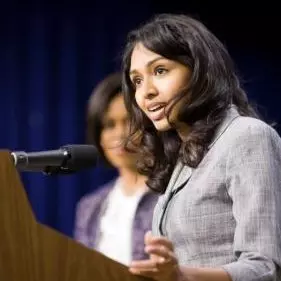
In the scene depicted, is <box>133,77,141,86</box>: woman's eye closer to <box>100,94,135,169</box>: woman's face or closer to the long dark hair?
the long dark hair

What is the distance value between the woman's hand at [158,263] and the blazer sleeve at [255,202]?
0.13 meters

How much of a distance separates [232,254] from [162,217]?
0.16 meters

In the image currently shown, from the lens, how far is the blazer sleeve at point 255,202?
1157 millimetres

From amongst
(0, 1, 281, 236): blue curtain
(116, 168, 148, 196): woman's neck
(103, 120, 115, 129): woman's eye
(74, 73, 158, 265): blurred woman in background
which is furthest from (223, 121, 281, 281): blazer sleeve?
(0, 1, 281, 236): blue curtain

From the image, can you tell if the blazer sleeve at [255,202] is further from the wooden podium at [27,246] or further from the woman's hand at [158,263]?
the wooden podium at [27,246]

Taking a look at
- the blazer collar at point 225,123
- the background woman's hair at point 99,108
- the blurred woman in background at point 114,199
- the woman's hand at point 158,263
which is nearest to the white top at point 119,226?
the blurred woman in background at point 114,199

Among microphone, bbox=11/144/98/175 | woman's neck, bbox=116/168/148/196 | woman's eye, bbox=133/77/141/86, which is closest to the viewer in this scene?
microphone, bbox=11/144/98/175

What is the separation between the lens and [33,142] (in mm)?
3049

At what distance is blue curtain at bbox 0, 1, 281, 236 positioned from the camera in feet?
9.96

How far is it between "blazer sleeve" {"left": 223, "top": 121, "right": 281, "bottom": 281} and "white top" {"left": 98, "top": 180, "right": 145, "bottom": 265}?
943 mm

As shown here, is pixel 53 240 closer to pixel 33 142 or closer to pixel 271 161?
pixel 271 161

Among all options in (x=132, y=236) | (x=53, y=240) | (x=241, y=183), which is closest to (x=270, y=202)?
(x=241, y=183)

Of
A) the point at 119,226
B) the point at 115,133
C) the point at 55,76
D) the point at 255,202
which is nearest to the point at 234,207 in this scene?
the point at 255,202

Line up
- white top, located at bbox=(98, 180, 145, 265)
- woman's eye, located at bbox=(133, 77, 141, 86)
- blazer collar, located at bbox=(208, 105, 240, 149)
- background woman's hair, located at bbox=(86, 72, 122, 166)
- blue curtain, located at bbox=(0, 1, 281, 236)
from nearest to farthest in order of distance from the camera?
blazer collar, located at bbox=(208, 105, 240, 149) → woman's eye, located at bbox=(133, 77, 141, 86) → white top, located at bbox=(98, 180, 145, 265) → background woman's hair, located at bbox=(86, 72, 122, 166) → blue curtain, located at bbox=(0, 1, 281, 236)
